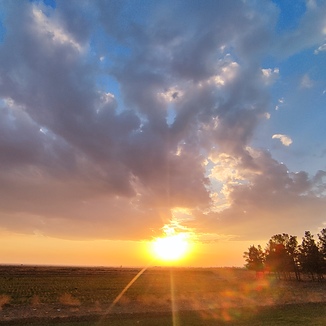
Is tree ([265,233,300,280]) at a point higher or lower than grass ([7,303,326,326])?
higher

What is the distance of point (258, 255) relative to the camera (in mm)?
138625

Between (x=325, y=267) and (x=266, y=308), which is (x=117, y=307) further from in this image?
(x=325, y=267)

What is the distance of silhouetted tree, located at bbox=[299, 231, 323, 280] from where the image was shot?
8762 cm

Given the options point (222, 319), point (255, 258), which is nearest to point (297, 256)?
point (255, 258)

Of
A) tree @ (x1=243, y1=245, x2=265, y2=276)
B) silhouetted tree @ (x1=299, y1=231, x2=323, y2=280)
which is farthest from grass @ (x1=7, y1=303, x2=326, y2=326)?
tree @ (x1=243, y1=245, x2=265, y2=276)

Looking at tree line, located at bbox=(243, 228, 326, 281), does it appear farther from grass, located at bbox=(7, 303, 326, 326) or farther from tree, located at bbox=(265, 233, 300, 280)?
grass, located at bbox=(7, 303, 326, 326)

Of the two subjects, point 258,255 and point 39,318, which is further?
point 258,255

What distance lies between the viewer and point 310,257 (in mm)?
89062

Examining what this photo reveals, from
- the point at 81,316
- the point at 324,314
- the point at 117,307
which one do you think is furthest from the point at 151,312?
the point at 324,314

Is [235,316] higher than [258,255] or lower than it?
lower

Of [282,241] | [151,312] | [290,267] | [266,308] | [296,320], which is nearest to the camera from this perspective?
[296,320]

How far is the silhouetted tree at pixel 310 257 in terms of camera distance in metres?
87.6

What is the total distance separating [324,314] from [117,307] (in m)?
23.8

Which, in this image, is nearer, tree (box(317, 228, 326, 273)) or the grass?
the grass
